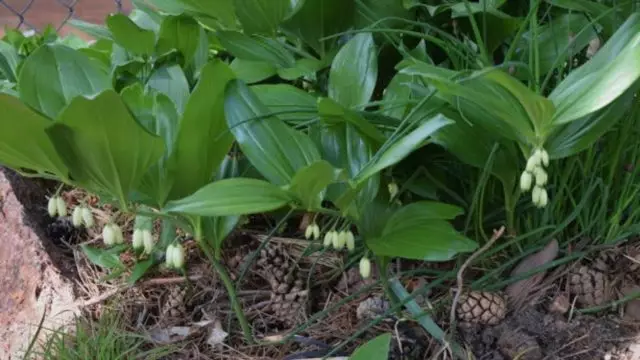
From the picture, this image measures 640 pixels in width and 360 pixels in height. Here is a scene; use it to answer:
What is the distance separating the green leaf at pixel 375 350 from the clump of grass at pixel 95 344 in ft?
1.10

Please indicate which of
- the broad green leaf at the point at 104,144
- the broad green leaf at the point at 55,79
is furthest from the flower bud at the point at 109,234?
the broad green leaf at the point at 55,79

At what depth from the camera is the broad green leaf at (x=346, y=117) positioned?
2.88 feet

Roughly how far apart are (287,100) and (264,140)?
16 centimetres

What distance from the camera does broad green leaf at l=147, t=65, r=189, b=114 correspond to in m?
1.11

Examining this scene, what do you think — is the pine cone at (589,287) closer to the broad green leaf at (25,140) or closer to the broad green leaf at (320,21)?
the broad green leaf at (320,21)

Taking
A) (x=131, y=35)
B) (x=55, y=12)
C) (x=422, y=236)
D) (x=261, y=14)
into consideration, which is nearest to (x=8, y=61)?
(x=131, y=35)

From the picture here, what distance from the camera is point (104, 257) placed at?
1217 mm

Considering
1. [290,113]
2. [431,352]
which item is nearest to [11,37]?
[290,113]

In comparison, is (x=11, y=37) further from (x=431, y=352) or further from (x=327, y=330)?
(x=431, y=352)

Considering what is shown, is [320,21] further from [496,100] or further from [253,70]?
[496,100]

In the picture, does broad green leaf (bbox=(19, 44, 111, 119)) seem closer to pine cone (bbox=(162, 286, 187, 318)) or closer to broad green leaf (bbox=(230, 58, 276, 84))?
broad green leaf (bbox=(230, 58, 276, 84))

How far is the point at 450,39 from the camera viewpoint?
103 centimetres

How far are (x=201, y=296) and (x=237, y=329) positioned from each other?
0.10m

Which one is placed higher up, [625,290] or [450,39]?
[450,39]
